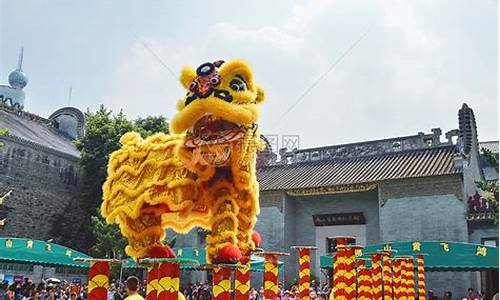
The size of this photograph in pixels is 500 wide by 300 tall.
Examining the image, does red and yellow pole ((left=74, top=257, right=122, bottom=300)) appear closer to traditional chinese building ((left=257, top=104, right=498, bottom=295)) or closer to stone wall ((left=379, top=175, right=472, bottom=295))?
traditional chinese building ((left=257, top=104, right=498, bottom=295))

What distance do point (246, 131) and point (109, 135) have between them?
1694 centimetres

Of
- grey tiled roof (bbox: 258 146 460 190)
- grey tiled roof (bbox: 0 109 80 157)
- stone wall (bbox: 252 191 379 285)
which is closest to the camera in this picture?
grey tiled roof (bbox: 258 146 460 190)

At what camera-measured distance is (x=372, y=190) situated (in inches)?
659

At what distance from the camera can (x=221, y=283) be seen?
5.46 metres

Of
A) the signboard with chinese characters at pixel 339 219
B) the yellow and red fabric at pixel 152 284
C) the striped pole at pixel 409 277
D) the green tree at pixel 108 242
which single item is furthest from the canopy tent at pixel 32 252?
the signboard with chinese characters at pixel 339 219

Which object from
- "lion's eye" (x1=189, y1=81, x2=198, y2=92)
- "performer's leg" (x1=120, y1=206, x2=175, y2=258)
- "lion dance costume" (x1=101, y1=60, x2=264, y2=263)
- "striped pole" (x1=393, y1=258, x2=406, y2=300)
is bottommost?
"striped pole" (x1=393, y1=258, x2=406, y2=300)

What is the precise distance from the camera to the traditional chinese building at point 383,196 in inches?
584

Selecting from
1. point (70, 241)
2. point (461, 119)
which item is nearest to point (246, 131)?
point (461, 119)

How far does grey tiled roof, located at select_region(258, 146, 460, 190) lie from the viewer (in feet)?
51.5

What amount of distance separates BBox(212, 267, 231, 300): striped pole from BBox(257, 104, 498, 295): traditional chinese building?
334 inches

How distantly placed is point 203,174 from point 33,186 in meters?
15.7

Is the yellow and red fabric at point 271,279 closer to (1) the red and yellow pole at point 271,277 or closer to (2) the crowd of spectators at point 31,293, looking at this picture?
(1) the red and yellow pole at point 271,277

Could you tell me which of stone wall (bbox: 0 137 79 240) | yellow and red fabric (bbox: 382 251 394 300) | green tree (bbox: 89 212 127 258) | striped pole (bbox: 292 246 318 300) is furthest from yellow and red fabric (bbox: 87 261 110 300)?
stone wall (bbox: 0 137 79 240)

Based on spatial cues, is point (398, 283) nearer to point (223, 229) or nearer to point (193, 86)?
point (223, 229)
